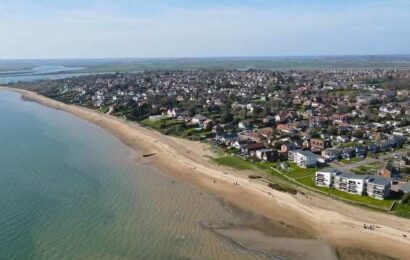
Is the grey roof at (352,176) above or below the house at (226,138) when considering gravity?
above

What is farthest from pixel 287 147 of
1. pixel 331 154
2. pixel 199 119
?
pixel 199 119

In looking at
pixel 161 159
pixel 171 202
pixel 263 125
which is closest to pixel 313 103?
pixel 263 125

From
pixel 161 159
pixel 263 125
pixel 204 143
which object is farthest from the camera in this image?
pixel 263 125

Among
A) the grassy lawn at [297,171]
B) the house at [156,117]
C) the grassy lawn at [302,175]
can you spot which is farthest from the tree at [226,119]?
the grassy lawn at [297,171]

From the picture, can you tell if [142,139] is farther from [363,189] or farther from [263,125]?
[363,189]

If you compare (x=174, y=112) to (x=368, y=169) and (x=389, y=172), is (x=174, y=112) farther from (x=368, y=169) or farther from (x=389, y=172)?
(x=389, y=172)

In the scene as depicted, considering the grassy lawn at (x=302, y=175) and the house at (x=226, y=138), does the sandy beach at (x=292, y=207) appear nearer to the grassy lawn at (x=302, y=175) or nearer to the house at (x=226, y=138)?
the grassy lawn at (x=302, y=175)
